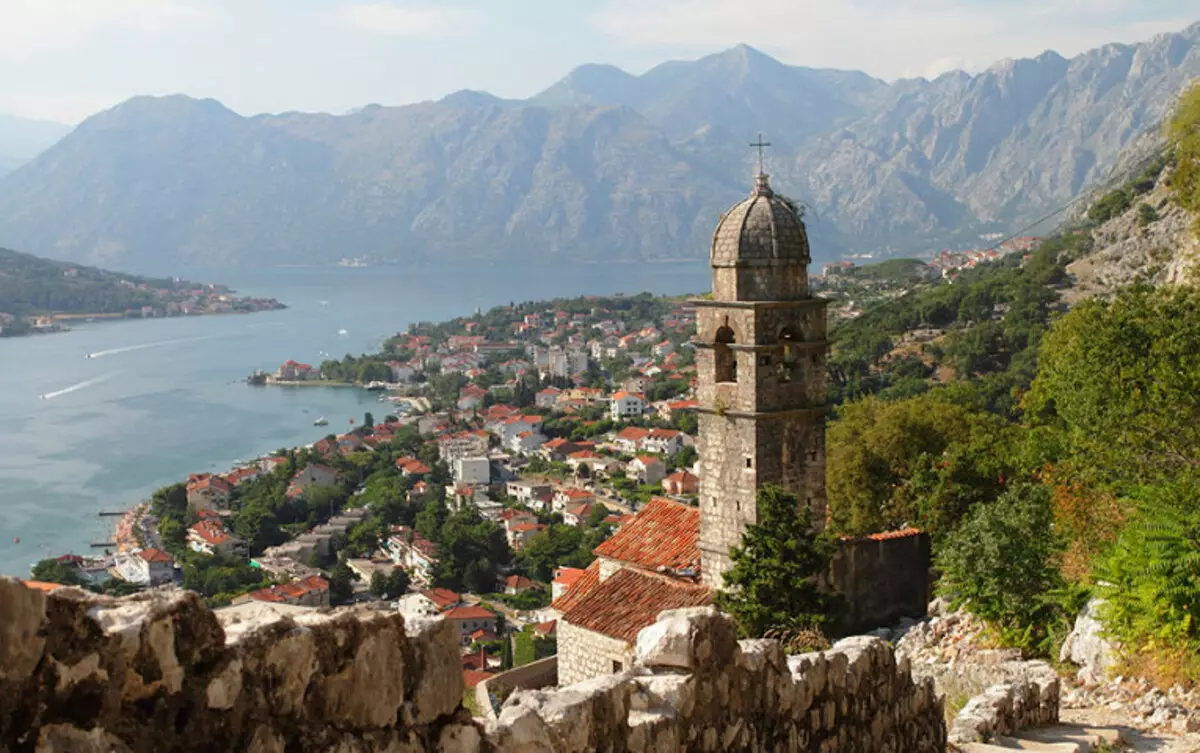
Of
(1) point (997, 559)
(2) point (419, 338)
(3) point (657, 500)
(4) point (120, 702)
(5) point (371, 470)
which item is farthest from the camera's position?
(2) point (419, 338)

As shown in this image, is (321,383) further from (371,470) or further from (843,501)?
(843,501)

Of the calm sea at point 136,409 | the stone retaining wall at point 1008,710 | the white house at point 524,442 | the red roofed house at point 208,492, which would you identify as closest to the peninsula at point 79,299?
the calm sea at point 136,409

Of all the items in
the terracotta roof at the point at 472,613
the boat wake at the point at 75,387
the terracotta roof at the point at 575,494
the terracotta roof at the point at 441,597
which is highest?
the boat wake at the point at 75,387

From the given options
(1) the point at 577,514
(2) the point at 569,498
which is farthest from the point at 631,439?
(1) the point at 577,514

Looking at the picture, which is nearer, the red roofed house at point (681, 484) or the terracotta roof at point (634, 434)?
the red roofed house at point (681, 484)

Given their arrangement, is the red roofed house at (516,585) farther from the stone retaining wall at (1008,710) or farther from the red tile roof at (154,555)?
the stone retaining wall at (1008,710)

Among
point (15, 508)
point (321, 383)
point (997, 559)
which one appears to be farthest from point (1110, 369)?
point (321, 383)
